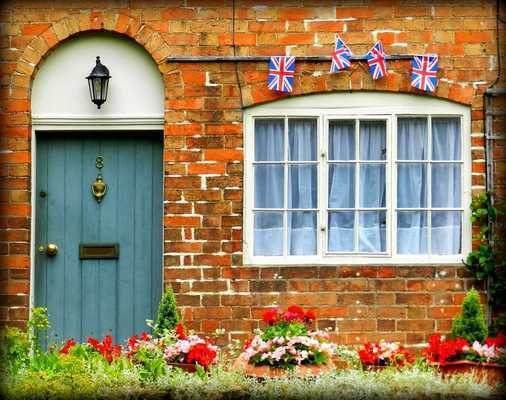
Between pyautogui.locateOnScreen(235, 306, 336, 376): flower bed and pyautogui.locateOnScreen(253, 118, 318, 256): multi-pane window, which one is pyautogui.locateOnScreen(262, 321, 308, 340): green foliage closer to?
pyautogui.locateOnScreen(235, 306, 336, 376): flower bed

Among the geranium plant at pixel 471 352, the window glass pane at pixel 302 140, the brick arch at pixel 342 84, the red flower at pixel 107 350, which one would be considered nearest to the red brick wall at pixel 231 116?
the brick arch at pixel 342 84

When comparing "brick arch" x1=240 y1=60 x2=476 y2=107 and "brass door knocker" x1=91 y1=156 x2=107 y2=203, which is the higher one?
"brick arch" x1=240 y1=60 x2=476 y2=107

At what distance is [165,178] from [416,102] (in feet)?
8.37

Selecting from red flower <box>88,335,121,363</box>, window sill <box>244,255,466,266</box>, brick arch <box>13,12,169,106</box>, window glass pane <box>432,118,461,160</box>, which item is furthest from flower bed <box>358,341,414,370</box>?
brick arch <box>13,12,169,106</box>

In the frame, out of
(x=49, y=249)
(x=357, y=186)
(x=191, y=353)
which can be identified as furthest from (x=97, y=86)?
(x=191, y=353)

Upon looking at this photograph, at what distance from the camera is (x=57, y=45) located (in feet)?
32.3

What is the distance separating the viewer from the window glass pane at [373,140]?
9.83 m

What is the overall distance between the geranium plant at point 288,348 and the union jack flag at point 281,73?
2.43 m

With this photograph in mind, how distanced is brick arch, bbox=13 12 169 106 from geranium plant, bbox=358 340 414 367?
11.2ft

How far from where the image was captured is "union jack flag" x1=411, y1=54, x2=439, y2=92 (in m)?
9.65

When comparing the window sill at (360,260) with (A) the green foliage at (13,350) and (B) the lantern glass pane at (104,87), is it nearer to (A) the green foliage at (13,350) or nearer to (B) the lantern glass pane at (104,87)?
(B) the lantern glass pane at (104,87)

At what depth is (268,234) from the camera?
9.80 meters

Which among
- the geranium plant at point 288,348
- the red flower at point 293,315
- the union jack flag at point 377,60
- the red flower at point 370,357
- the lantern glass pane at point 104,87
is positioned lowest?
the red flower at point 370,357

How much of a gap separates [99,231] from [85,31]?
1.97m
